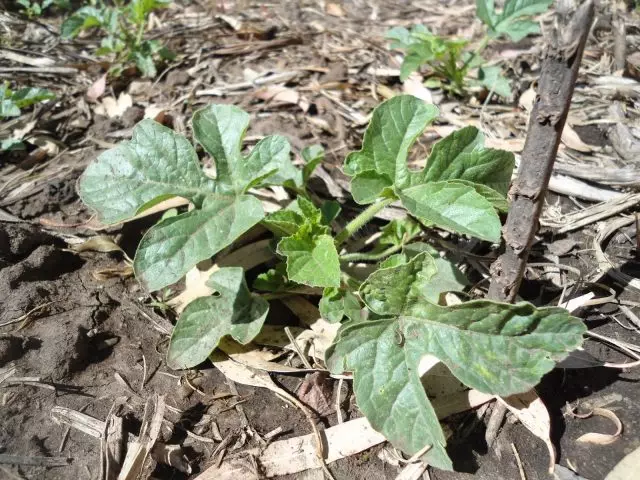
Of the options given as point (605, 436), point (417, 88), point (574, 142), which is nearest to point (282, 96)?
point (417, 88)

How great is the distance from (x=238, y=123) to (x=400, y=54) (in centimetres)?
192

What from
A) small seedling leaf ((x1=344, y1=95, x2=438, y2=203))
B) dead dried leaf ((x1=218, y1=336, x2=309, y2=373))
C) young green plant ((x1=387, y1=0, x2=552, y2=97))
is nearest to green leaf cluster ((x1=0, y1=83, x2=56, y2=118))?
dead dried leaf ((x1=218, y1=336, x2=309, y2=373))

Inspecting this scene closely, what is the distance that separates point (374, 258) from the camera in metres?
2.29

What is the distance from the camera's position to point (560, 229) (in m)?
2.40

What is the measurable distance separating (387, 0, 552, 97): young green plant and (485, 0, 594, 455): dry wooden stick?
4.90ft

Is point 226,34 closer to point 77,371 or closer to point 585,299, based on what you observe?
point 77,371

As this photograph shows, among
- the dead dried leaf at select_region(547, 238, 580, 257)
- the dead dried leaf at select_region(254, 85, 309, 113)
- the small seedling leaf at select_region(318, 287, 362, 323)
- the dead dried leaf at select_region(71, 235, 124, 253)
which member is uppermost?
the dead dried leaf at select_region(254, 85, 309, 113)

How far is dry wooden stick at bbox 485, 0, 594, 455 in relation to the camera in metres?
1.34

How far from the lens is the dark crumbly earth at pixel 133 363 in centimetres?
177

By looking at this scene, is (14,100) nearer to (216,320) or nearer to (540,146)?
(216,320)

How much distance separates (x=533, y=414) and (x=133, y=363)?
55.1 inches

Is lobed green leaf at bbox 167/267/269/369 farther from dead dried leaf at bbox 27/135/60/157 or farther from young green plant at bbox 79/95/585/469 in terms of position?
dead dried leaf at bbox 27/135/60/157

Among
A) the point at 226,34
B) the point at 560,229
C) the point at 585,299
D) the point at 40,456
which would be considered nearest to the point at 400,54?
the point at 226,34

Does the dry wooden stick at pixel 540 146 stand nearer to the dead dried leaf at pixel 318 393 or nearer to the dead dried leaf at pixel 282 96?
the dead dried leaf at pixel 318 393
